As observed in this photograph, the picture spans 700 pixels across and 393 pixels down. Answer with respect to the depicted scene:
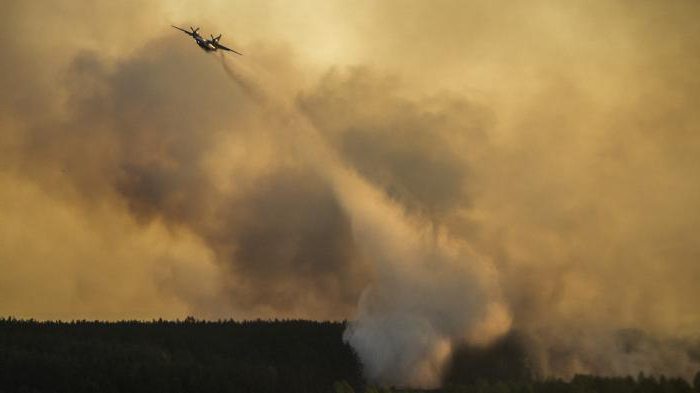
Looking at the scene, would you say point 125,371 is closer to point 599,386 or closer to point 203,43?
point 203,43

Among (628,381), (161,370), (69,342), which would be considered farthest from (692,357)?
Answer: (69,342)

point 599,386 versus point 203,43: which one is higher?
point 203,43

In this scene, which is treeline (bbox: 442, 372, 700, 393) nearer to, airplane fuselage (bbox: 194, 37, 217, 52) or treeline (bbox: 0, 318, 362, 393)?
treeline (bbox: 0, 318, 362, 393)

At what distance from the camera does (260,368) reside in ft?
643

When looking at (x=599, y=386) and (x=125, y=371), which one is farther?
(x=125, y=371)

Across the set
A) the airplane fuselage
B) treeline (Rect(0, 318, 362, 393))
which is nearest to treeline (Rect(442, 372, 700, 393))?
treeline (Rect(0, 318, 362, 393))

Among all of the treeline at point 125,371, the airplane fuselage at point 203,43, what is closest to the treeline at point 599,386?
the treeline at point 125,371

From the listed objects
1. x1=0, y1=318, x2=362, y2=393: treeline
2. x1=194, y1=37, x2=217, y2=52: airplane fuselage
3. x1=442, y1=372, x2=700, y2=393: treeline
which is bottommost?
x1=442, y1=372, x2=700, y2=393: treeline

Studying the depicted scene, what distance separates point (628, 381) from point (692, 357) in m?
50.5

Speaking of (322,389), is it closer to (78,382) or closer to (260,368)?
(260,368)

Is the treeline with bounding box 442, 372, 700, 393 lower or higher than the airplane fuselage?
lower

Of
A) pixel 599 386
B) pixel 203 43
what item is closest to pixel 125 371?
pixel 203 43

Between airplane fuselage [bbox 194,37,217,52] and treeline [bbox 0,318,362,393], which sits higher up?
airplane fuselage [bbox 194,37,217,52]

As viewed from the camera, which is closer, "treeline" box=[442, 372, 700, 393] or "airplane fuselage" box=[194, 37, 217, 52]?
"treeline" box=[442, 372, 700, 393]
